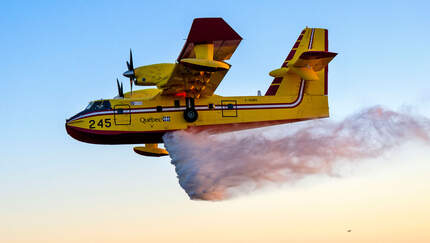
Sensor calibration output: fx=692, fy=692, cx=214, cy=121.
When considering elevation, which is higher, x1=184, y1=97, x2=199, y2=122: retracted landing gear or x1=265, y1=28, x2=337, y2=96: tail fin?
x1=265, y1=28, x2=337, y2=96: tail fin

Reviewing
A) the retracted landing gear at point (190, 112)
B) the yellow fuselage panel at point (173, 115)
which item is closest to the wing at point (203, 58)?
the retracted landing gear at point (190, 112)

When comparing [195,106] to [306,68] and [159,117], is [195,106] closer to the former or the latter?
[159,117]

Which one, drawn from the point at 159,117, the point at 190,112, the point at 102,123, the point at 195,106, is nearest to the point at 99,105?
the point at 102,123

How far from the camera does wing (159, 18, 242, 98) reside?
65.5 feet

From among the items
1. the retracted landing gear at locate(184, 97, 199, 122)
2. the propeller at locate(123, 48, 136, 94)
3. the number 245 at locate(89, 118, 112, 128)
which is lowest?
the number 245 at locate(89, 118, 112, 128)

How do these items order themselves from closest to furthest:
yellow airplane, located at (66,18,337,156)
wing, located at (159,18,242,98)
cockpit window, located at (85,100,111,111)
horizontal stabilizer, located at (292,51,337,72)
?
1. wing, located at (159,18,242,98)
2. horizontal stabilizer, located at (292,51,337,72)
3. yellow airplane, located at (66,18,337,156)
4. cockpit window, located at (85,100,111,111)

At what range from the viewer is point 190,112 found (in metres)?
23.0

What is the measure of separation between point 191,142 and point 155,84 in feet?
7.46

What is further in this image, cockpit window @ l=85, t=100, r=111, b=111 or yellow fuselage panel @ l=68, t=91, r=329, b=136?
cockpit window @ l=85, t=100, r=111, b=111

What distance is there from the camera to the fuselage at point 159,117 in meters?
22.9

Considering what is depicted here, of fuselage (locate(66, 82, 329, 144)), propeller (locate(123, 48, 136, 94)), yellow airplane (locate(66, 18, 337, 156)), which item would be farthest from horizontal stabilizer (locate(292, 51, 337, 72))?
propeller (locate(123, 48, 136, 94))

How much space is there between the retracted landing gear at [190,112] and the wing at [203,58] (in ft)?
1.19

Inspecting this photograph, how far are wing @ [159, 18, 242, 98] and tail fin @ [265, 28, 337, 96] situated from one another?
8.08 feet

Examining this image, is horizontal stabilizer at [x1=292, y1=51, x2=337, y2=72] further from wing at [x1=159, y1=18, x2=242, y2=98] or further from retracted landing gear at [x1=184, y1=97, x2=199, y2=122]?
retracted landing gear at [x1=184, y1=97, x2=199, y2=122]
